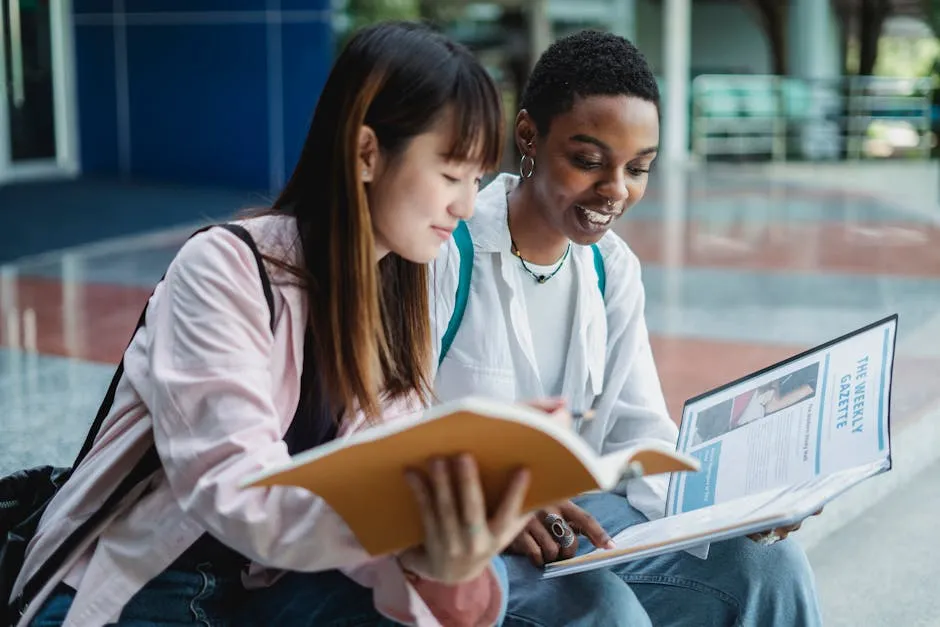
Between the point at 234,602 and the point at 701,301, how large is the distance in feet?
16.5

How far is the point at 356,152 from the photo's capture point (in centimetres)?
154

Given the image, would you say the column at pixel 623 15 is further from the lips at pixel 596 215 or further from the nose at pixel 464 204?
the nose at pixel 464 204

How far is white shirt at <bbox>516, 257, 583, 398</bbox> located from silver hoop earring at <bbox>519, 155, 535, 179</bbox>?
0.19 meters

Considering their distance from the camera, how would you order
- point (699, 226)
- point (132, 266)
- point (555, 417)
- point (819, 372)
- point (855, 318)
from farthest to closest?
point (699, 226) < point (132, 266) < point (855, 318) < point (819, 372) < point (555, 417)

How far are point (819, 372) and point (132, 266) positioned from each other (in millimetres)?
6291

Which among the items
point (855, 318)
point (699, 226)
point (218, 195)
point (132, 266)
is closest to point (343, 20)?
point (218, 195)

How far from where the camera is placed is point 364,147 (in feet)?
5.13

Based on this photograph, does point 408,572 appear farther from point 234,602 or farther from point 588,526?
point 588,526

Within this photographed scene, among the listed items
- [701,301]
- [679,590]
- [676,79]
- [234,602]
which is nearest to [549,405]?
[234,602]

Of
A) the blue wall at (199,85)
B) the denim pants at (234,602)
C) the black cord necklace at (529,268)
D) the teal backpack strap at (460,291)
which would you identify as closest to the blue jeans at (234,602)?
the denim pants at (234,602)

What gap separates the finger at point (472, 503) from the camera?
4.23ft

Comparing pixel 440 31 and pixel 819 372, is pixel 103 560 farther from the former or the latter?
pixel 819 372

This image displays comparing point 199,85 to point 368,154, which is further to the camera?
point 199,85

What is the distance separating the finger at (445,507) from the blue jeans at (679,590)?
1.56ft
